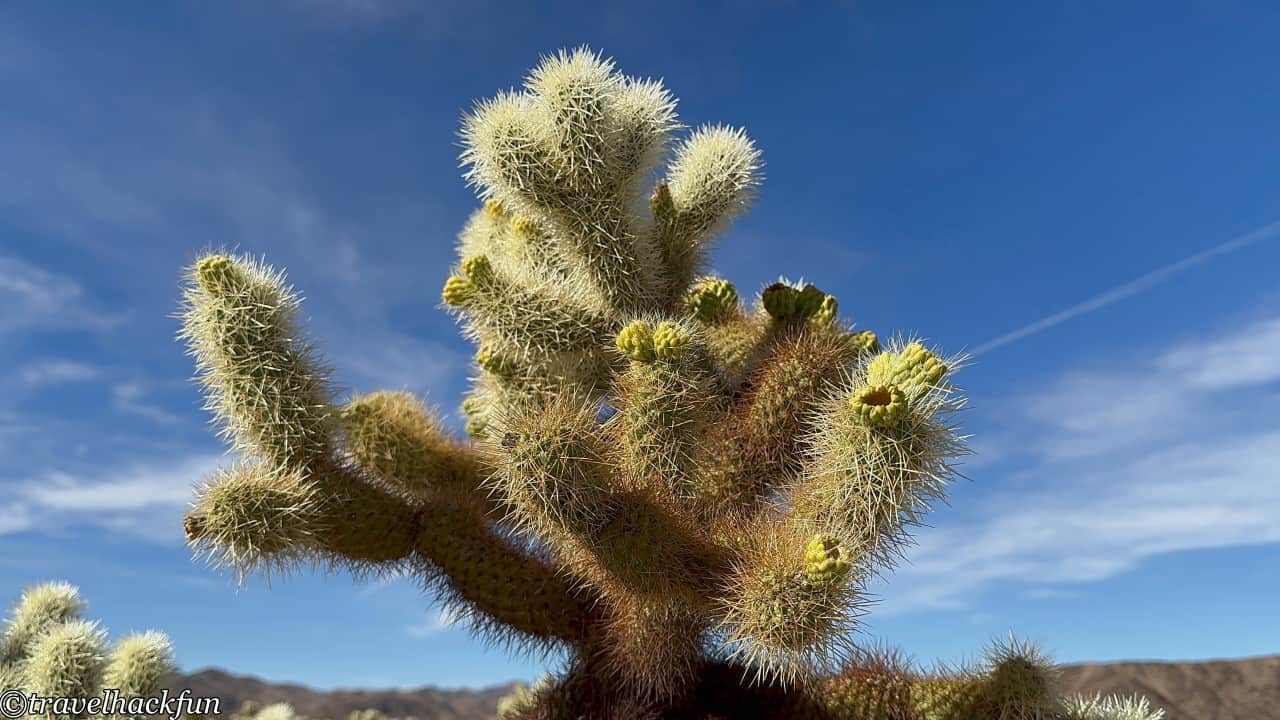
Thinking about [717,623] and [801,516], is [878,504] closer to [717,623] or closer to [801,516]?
[801,516]

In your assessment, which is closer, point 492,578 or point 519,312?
point 492,578

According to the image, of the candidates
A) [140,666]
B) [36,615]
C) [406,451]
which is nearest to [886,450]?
[406,451]

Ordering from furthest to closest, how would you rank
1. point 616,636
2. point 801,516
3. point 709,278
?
point 709,278 → point 616,636 → point 801,516

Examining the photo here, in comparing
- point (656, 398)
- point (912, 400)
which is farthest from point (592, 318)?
point (912, 400)

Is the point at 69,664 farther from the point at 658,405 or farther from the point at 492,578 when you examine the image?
the point at 658,405

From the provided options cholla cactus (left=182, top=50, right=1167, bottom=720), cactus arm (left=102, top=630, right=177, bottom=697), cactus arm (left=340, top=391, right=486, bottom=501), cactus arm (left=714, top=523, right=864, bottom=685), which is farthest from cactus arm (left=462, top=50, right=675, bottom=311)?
cactus arm (left=102, top=630, right=177, bottom=697)

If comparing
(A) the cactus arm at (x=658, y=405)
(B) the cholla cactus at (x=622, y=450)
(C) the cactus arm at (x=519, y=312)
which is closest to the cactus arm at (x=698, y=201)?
(B) the cholla cactus at (x=622, y=450)

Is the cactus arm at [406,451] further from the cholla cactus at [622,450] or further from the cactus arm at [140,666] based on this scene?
the cactus arm at [140,666]

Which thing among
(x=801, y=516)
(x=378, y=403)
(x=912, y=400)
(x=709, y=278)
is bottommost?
(x=801, y=516)

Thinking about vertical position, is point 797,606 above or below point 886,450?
below
